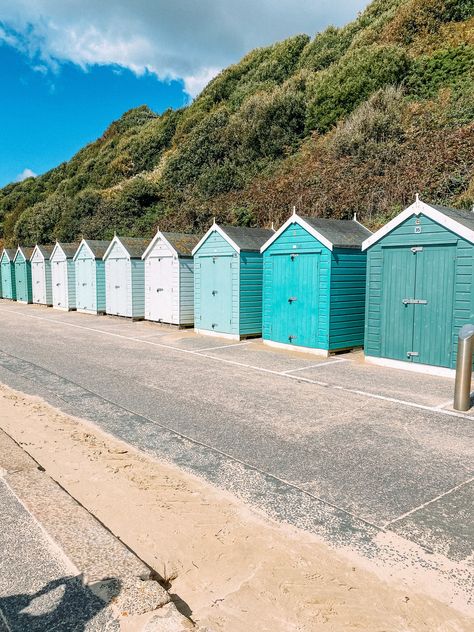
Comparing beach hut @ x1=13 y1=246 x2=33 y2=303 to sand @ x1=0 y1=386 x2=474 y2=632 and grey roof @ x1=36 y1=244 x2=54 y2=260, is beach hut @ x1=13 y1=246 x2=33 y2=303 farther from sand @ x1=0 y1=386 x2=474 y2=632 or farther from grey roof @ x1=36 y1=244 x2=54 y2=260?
sand @ x1=0 y1=386 x2=474 y2=632

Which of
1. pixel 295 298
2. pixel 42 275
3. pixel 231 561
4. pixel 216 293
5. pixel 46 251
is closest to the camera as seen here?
pixel 231 561

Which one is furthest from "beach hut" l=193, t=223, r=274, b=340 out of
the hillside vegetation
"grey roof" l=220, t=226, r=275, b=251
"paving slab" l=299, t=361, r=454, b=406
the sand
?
the sand

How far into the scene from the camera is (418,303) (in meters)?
9.05

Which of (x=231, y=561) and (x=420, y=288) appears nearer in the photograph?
(x=231, y=561)

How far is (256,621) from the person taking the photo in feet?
8.78

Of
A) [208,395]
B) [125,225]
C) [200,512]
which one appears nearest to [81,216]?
[125,225]

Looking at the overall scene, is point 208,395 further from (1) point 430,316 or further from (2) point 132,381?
(1) point 430,316

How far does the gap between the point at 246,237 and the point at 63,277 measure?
1282 centimetres

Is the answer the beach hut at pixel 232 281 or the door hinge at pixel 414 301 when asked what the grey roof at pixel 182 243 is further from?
the door hinge at pixel 414 301

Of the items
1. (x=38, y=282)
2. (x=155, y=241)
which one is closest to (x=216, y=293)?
(x=155, y=241)

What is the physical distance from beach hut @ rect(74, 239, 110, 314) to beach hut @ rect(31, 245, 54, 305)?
3740 millimetres

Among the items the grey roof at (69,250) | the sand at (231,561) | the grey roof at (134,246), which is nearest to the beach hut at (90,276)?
the grey roof at (69,250)

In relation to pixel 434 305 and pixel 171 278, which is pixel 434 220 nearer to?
pixel 434 305

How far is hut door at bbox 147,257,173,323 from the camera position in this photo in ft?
53.2
